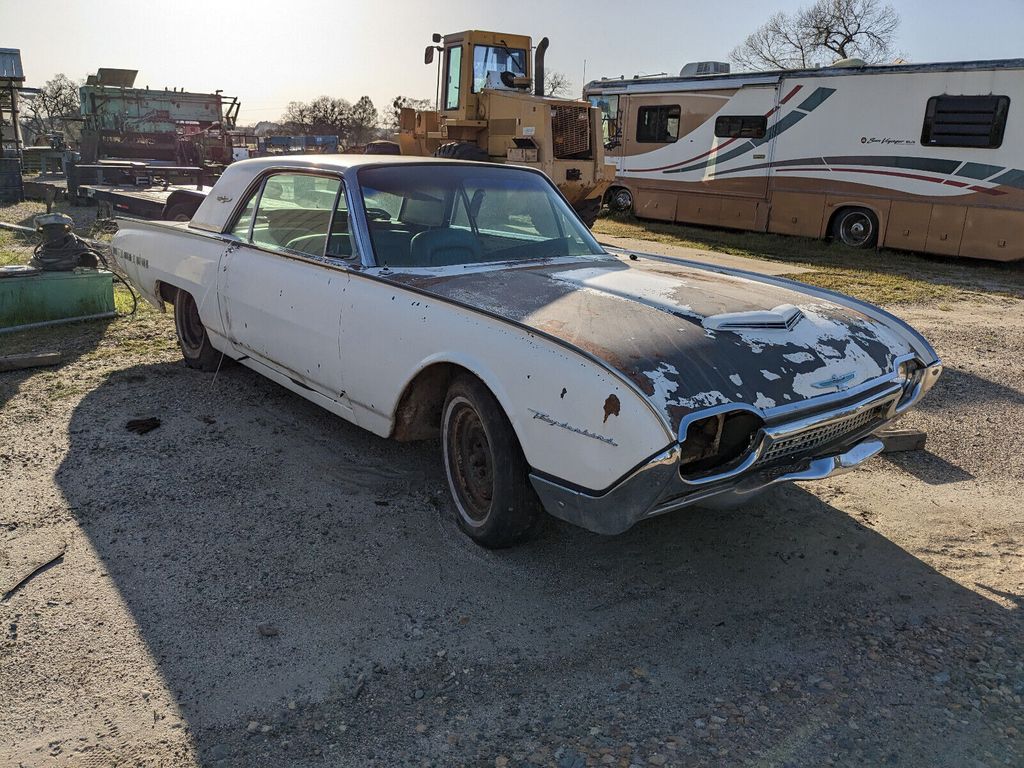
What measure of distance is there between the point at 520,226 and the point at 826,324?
1.75 m

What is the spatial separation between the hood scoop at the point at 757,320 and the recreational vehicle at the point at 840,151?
10943mm

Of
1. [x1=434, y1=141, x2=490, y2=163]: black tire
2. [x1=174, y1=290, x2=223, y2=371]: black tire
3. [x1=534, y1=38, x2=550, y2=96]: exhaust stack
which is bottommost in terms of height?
[x1=174, y1=290, x2=223, y2=371]: black tire

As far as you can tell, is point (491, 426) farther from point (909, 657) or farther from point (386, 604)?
point (909, 657)

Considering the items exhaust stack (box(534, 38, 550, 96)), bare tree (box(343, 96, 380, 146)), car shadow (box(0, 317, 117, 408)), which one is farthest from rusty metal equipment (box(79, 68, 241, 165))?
bare tree (box(343, 96, 380, 146))

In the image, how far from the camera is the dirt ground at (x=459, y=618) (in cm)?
224

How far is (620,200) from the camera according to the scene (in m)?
18.7

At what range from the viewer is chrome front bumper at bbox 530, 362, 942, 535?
8.12 feet

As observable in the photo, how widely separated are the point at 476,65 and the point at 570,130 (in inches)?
76.0

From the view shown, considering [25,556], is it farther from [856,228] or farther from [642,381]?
[856,228]

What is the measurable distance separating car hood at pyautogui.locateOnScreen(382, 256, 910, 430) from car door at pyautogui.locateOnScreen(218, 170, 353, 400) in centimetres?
48

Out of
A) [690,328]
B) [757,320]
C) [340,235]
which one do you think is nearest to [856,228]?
[757,320]

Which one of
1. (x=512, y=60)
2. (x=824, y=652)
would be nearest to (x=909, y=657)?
(x=824, y=652)

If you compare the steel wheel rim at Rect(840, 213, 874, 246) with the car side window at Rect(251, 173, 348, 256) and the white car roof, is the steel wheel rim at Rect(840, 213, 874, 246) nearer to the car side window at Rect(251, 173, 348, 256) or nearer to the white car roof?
the white car roof

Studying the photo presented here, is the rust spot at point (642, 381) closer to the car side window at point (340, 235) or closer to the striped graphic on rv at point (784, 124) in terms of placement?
the car side window at point (340, 235)
